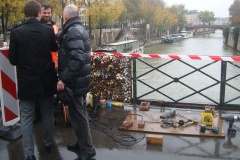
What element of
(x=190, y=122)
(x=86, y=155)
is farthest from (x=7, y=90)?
(x=190, y=122)

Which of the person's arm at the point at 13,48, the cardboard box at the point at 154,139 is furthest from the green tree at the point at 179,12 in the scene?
the person's arm at the point at 13,48

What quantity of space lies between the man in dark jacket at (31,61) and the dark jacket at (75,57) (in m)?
0.21

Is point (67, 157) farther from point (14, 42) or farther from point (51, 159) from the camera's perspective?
point (14, 42)

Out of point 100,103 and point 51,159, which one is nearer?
point 51,159

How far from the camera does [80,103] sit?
300 centimetres

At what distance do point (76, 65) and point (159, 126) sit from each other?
6.23ft

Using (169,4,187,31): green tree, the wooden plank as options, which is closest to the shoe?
the wooden plank

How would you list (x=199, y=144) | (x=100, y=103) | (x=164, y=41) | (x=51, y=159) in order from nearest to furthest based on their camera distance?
(x=51, y=159) → (x=199, y=144) → (x=100, y=103) → (x=164, y=41)

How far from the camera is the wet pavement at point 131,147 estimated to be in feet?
10.8

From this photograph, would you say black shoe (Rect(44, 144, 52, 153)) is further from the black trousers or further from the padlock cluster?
the padlock cluster

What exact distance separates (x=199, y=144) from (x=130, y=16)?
53.6 m

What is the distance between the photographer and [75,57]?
2729 mm

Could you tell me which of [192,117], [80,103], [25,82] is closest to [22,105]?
[25,82]

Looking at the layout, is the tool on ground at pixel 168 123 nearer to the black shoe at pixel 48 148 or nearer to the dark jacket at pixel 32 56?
the black shoe at pixel 48 148
